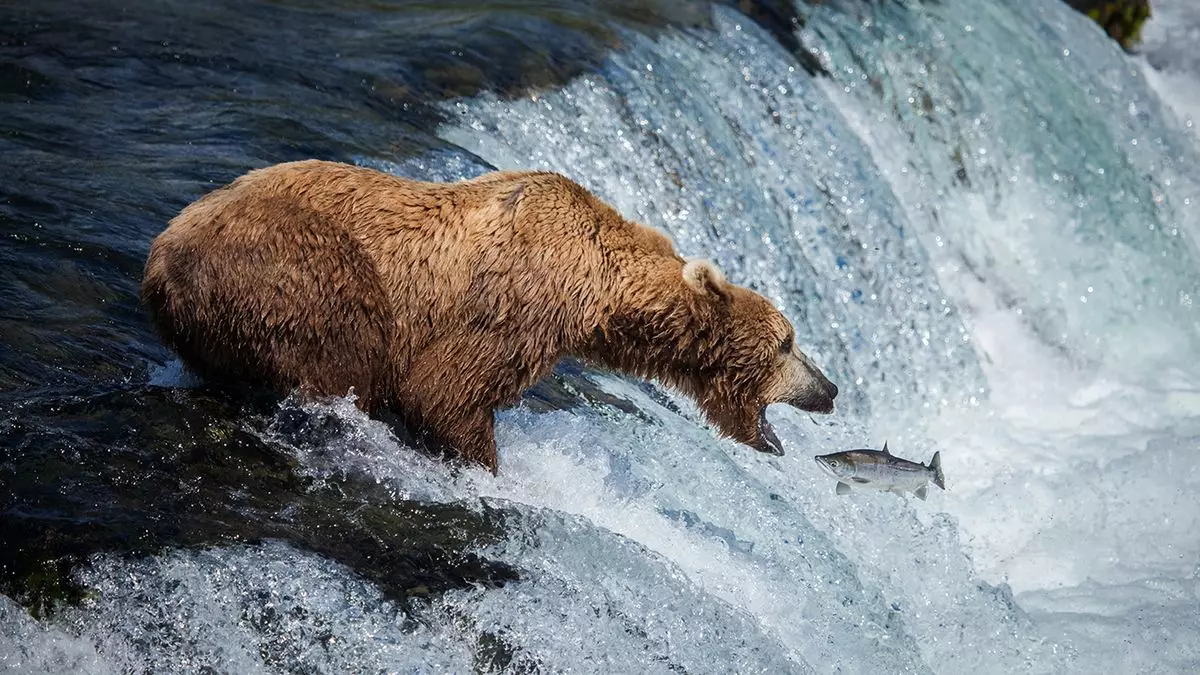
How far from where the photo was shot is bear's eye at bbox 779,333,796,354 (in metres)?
6.01

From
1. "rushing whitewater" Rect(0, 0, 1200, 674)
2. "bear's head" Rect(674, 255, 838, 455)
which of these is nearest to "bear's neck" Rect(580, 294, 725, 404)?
"bear's head" Rect(674, 255, 838, 455)

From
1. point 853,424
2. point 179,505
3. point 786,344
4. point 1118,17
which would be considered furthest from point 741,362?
point 1118,17

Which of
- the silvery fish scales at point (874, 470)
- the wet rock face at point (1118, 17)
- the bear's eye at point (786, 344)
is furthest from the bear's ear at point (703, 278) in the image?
the wet rock face at point (1118, 17)

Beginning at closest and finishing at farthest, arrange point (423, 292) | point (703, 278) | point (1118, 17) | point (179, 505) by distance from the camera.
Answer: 1. point (179, 505)
2. point (423, 292)
3. point (703, 278)
4. point (1118, 17)

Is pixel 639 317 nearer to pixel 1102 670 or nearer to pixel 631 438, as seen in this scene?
pixel 631 438

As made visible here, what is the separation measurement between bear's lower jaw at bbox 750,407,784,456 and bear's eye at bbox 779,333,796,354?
35 cm

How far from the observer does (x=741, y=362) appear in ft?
19.6

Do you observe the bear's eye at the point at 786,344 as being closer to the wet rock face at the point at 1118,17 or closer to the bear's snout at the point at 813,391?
the bear's snout at the point at 813,391

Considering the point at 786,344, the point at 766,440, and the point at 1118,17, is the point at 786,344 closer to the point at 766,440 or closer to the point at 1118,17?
the point at 766,440

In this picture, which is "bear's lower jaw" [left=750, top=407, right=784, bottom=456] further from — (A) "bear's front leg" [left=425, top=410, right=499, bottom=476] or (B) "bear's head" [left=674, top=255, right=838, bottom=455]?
(A) "bear's front leg" [left=425, top=410, right=499, bottom=476]

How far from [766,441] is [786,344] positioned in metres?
0.53

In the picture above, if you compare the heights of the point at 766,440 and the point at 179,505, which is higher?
the point at 766,440

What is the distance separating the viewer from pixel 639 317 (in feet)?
18.7

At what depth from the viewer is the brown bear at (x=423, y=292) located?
5242mm
